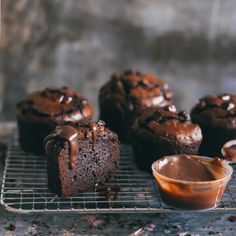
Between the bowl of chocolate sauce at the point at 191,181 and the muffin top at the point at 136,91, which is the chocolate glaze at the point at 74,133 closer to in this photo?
the bowl of chocolate sauce at the point at 191,181

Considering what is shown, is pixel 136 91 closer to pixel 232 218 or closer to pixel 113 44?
pixel 113 44

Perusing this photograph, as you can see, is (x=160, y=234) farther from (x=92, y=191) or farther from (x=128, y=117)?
(x=128, y=117)

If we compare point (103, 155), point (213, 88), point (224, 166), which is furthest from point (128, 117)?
point (213, 88)

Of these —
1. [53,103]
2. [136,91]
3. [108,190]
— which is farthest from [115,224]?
[136,91]

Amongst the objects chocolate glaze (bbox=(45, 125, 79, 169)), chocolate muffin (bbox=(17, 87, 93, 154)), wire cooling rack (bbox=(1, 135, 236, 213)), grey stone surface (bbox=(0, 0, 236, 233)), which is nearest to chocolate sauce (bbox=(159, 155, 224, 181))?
wire cooling rack (bbox=(1, 135, 236, 213))

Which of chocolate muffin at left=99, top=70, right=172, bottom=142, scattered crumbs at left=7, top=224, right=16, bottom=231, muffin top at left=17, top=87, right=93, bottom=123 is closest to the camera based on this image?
scattered crumbs at left=7, top=224, right=16, bottom=231

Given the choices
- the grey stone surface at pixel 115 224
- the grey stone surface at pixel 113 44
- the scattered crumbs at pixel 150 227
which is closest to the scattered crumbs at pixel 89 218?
the grey stone surface at pixel 115 224

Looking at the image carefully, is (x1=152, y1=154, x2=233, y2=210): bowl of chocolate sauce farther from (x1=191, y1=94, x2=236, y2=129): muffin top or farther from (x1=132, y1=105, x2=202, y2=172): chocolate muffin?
(x1=191, y1=94, x2=236, y2=129): muffin top

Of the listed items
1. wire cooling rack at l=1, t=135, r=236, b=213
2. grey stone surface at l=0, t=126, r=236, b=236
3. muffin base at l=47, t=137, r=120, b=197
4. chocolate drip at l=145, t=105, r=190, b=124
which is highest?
chocolate drip at l=145, t=105, r=190, b=124
